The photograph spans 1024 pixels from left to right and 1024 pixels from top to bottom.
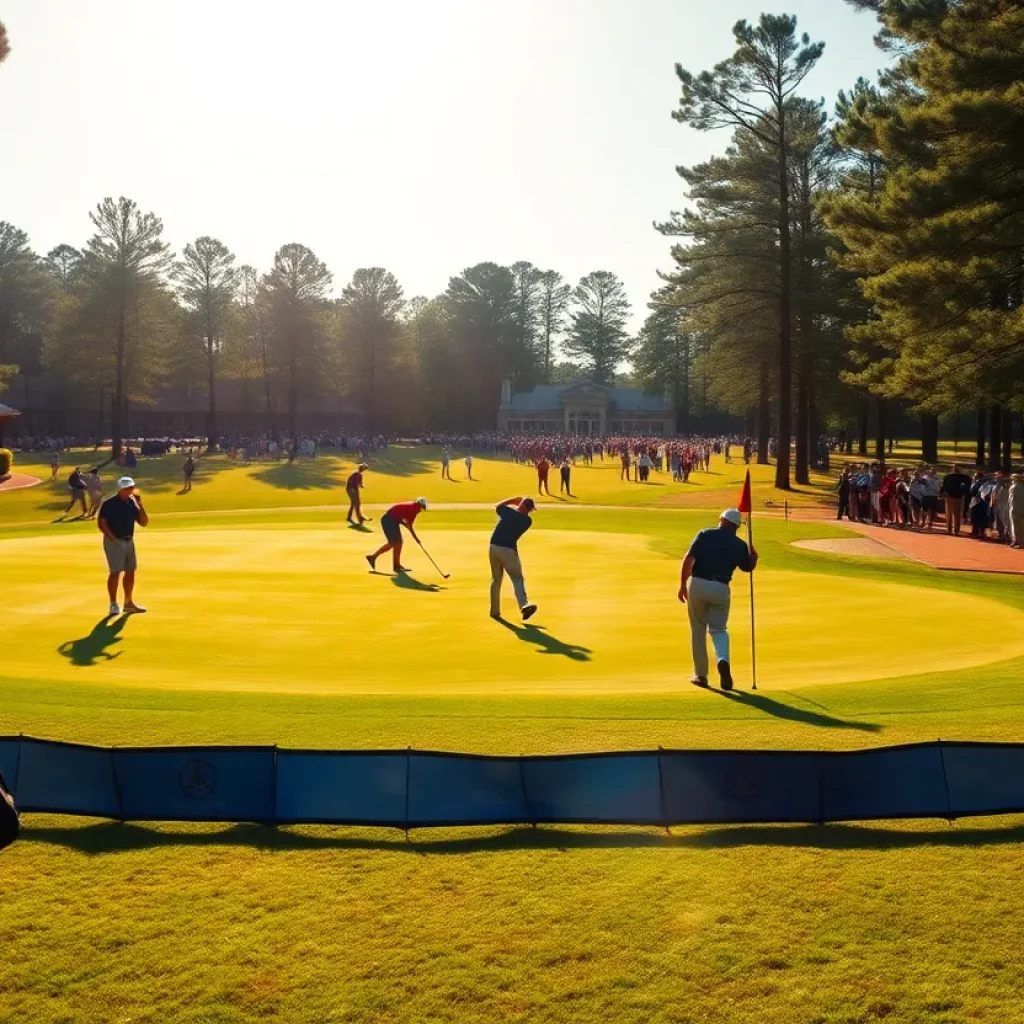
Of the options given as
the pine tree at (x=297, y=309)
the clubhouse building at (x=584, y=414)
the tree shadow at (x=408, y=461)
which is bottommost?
the tree shadow at (x=408, y=461)

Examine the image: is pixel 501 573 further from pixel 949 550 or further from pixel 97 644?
pixel 949 550

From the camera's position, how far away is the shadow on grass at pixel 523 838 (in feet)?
25.9

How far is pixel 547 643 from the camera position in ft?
50.8

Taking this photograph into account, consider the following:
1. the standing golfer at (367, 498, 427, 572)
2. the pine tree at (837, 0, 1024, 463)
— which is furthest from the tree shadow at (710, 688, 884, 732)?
the pine tree at (837, 0, 1024, 463)

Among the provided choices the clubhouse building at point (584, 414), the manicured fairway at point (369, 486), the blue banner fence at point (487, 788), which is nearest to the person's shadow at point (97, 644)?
the blue banner fence at point (487, 788)

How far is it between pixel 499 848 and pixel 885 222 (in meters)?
27.5

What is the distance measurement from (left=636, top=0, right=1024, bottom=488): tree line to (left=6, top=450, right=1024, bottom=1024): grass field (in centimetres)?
1291

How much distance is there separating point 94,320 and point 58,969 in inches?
3304

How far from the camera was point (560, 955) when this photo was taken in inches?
245

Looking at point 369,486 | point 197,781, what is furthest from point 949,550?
point 369,486

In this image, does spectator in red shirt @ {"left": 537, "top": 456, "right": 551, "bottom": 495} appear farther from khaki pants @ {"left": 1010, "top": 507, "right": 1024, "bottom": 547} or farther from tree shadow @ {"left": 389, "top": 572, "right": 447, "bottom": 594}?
tree shadow @ {"left": 389, "top": 572, "right": 447, "bottom": 594}

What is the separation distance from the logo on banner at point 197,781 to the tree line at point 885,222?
26.3 metres

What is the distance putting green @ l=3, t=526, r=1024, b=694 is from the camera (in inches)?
527

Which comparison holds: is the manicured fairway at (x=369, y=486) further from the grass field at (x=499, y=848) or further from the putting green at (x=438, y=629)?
the grass field at (x=499, y=848)
